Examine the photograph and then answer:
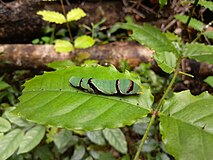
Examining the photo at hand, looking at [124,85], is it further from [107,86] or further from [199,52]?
[199,52]

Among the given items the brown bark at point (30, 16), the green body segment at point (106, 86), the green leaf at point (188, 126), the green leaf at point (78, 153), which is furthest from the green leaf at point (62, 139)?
the brown bark at point (30, 16)

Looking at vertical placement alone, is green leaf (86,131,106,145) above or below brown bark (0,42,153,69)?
below

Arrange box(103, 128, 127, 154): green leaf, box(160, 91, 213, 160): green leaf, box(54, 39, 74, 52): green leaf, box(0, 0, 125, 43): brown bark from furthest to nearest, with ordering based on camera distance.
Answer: box(0, 0, 125, 43): brown bark < box(54, 39, 74, 52): green leaf < box(103, 128, 127, 154): green leaf < box(160, 91, 213, 160): green leaf

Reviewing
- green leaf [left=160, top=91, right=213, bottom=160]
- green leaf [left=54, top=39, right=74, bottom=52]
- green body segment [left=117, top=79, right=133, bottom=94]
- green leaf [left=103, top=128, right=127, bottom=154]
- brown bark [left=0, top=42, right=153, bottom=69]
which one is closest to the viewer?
green leaf [left=160, top=91, right=213, bottom=160]

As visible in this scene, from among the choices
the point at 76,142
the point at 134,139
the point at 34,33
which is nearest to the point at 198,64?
the point at 134,139

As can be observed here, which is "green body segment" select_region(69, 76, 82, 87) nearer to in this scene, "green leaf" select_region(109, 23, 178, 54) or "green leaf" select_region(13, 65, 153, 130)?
"green leaf" select_region(13, 65, 153, 130)

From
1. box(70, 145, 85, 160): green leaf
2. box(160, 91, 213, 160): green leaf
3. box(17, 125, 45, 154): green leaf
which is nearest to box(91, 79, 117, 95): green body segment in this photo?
box(160, 91, 213, 160): green leaf

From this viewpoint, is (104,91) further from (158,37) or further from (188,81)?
(188,81)

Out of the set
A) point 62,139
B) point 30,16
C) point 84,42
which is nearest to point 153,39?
point 62,139
